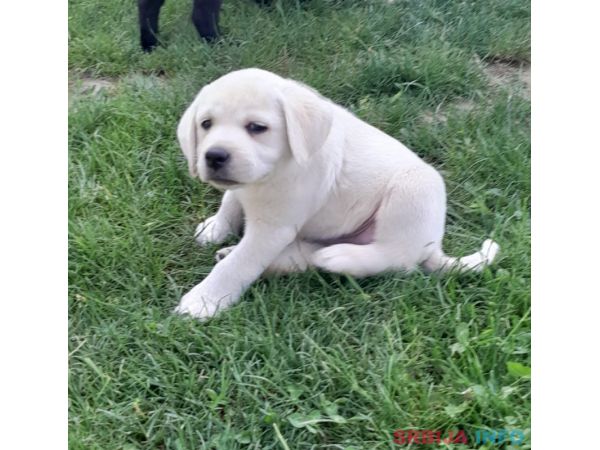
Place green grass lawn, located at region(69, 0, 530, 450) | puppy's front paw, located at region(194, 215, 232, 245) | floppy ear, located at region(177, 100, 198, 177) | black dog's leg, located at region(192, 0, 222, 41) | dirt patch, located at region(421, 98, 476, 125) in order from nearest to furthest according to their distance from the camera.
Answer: green grass lawn, located at region(69, 0, 530, 450)
floppy ear, located at region(177, 100, 198, 177)
puppy's front paw, located at region(194, 215, 232, 245)
dirt patch, located at region(421, 98, 476, 125)
black dog's leg, located at region(192, 0, 222, 41)

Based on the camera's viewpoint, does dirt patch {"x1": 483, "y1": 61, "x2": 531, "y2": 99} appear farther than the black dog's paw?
No

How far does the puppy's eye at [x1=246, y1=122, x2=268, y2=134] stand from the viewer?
215 centimetres

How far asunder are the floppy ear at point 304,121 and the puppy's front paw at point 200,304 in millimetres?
581

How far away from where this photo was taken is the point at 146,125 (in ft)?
10.7

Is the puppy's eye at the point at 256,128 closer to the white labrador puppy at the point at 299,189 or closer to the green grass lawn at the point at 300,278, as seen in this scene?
the white labrador puppy at the point at 299,189

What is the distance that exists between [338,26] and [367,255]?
2097 millimetres

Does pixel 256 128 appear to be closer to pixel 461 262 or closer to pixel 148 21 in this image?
pixel 461 262

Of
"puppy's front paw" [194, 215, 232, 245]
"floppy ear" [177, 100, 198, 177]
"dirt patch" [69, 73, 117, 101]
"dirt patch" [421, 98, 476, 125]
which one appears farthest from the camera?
"dirt patch" [69, 73, 117, 101]

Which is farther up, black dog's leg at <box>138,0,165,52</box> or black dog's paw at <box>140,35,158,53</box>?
black dog's leg at <box>138,0,165,52</box>

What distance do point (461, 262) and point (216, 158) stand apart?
102 cm

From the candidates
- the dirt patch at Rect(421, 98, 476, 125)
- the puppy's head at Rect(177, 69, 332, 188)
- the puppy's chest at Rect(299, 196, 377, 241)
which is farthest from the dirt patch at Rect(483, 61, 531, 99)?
the puppy's head at Rect(177, 69, 332, 188)

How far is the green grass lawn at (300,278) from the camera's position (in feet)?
6.47

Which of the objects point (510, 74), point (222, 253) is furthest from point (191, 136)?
point (510, 74)

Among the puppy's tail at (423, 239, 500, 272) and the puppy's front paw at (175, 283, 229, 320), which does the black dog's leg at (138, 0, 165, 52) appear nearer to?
the puppy's front paw at (175, 283, 229, 320)
